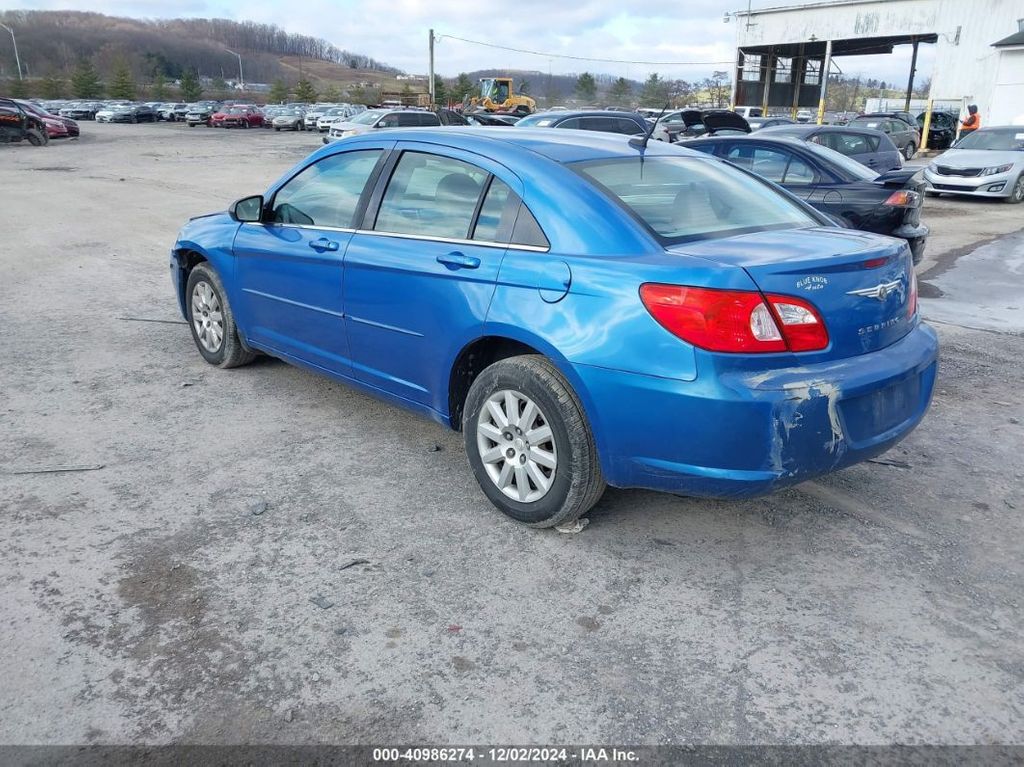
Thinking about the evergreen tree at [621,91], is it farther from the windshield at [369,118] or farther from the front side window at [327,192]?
the front side window at [327,192]

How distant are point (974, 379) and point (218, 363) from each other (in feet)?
16.7

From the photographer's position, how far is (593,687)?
267cm

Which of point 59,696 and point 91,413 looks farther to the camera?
point 91,413

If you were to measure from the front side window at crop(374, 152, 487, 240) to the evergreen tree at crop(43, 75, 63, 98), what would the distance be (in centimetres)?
8717

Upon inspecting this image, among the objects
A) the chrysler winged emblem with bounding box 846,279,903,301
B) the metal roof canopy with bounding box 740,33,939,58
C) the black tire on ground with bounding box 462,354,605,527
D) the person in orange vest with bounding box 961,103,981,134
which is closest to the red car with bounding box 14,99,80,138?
the metal roof canopy with bounding box 740,33,939,58

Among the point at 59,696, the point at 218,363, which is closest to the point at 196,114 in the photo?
the point at 218,363

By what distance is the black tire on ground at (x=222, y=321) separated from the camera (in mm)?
5500

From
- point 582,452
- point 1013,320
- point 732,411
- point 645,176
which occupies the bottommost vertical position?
point 1013,320

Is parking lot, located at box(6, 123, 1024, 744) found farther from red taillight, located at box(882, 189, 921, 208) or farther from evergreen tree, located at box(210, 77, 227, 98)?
evergreen tree, located at box(210, 77, 227, 98)

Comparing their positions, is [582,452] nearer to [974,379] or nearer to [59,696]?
[59,696]

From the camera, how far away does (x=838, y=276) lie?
320 centimetres

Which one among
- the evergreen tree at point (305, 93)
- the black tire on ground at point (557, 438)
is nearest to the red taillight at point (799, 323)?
the black tire on ground at point (557, 438)

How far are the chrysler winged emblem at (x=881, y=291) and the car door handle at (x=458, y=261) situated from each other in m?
1.51

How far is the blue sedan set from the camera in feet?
9.96
